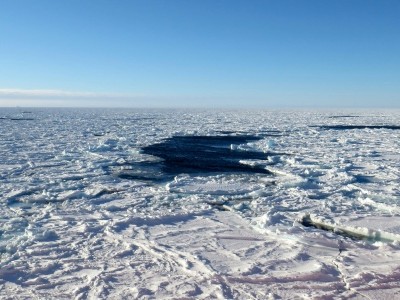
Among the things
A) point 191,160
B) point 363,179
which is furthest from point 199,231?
point 191,160

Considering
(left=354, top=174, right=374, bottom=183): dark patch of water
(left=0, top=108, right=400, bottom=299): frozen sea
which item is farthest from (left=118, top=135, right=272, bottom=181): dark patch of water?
(left=354, top=174, right=374, bottom=183): dark patch of water

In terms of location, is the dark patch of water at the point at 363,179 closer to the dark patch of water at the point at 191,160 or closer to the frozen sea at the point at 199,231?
the frozen sea at the point at 199,231

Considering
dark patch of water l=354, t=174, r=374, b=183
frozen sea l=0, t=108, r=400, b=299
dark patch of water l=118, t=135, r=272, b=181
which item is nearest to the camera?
frozen sea l=0, t=108, r=400, b=299

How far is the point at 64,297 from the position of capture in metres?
3.29

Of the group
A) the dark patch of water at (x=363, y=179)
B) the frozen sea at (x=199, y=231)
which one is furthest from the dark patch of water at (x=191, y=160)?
the dark patch of water at (x=363, y=179)

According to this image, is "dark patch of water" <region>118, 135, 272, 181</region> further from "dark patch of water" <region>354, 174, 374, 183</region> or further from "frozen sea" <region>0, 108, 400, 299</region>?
"dark patch of water" <region>354, 174, 374, 183</region>

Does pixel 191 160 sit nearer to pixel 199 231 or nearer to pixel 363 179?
pixel 363 179

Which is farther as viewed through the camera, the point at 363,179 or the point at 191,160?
the point at 191,160

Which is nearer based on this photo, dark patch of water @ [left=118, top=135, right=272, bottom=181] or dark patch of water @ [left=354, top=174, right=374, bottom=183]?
dark patch of water @ [left=354, top=174, right=374, bottom=183]

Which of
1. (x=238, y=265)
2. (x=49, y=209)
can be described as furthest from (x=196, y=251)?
(x=49, y=209)

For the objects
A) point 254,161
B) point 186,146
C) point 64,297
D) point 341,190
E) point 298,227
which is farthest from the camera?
point 186,146

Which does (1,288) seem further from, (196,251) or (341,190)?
(341,190)

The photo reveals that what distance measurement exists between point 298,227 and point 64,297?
2.95m

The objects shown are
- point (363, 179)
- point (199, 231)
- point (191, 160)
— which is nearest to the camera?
point (199, 231)
